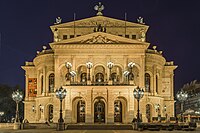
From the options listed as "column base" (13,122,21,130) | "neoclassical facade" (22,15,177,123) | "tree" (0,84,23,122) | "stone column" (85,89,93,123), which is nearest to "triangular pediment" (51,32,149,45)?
"neoclassical facade" (22,15,177,123)

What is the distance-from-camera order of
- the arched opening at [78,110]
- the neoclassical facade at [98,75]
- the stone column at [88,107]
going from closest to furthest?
1. the stone column at [88,107]
2. the neoclassical facade at [98,75]
3. the arched opening at [78,110]

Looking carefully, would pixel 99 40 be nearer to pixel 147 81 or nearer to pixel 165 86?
pixel 147 81

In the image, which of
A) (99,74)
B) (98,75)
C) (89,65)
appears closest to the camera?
(89,65)

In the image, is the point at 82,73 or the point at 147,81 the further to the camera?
the point at 147,81

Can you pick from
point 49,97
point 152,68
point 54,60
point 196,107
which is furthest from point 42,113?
point 196,107

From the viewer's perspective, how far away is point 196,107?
198 m

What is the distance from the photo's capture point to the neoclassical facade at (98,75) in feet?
289

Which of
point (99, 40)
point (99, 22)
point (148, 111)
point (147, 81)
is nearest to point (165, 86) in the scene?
point (147, 81)

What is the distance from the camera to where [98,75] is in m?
96.8

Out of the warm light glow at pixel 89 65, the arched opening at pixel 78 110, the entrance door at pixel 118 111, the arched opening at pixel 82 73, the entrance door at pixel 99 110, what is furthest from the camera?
the arched opening at pixel 82 73

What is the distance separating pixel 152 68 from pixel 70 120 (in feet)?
76.1

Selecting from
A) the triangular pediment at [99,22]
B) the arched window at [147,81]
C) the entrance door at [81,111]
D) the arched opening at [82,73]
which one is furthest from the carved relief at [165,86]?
the entrance door at [81,111]

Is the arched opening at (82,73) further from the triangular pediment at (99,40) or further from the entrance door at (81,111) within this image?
the triangular pediment at (99,40)

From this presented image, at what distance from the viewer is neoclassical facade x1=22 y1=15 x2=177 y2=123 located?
289ft
